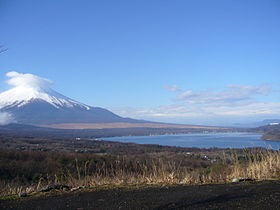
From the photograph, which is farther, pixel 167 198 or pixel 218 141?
pixel 218 141

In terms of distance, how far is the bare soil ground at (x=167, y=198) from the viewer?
408 centimetres

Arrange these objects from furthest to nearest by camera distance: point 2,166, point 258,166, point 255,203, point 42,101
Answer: point 42,101 → point 2,166 → point 258,166 → point 255,203

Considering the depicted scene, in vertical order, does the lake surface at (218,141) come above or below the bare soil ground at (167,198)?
below

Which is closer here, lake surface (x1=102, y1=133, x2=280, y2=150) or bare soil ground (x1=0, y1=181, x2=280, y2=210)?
bare soil ground (x1=0, y1=181, x2=280, y2=210)

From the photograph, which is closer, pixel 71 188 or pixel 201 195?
pixel 201 195

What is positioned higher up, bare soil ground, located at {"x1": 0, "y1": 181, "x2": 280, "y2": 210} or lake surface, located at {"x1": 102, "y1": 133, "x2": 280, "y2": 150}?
bare soil ground, located at {"x1": 0, "y1": 181, "x2": 280, "y2": 210}

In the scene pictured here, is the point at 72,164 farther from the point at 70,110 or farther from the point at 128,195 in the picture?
the point at 70,110

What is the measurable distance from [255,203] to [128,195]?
1.99 metres

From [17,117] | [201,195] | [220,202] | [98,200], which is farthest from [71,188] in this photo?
[17,117]

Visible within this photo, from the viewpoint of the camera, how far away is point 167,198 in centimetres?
453

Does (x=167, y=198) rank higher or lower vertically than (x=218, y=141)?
higher

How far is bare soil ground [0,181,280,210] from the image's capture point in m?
4.08

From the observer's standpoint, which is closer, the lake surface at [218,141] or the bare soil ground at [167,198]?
the bare soil ground at [167,198]

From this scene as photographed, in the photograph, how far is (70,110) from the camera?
14150 cm
